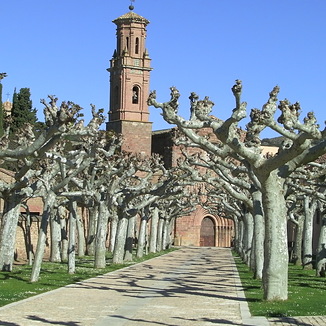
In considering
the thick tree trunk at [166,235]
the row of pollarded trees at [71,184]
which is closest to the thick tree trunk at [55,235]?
the row of pollarded trees at [71,184]

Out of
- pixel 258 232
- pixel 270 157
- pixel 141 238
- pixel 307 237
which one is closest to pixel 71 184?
pixel 307 237

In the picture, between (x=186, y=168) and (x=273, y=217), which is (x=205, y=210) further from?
(x=273, y=217)

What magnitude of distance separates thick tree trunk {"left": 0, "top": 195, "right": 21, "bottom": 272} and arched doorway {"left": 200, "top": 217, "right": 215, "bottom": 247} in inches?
2559

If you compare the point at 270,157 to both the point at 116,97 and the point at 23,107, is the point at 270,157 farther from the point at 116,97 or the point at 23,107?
the point at 116,97

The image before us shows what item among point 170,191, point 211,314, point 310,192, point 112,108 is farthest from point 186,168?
point 112,108

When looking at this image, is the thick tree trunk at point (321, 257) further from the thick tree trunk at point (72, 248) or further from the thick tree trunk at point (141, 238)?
the thick tree trunk at point (141, 238)

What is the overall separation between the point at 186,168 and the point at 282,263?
14.8m

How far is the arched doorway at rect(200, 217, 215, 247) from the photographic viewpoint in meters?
94.2

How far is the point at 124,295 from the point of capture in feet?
72.9

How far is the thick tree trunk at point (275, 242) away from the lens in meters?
20.4

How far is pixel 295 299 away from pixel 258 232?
6909 millimetres

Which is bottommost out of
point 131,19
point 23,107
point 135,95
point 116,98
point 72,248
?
point 72,248

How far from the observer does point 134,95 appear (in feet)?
295

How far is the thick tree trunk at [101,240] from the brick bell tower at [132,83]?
52.8 meters
